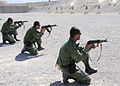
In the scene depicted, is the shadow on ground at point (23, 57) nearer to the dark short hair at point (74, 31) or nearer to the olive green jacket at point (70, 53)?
the olive green jacket at point (70, 53)

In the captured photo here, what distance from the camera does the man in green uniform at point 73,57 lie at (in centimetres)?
507

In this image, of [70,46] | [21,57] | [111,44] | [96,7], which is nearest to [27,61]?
[21,57]

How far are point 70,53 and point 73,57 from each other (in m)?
0.11

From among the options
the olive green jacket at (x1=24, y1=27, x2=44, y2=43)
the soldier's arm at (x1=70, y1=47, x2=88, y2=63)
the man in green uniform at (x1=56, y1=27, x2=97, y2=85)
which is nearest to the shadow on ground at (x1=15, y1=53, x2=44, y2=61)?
the olive green jacket at (x1=24, y1=27, x2=44, y2=43)

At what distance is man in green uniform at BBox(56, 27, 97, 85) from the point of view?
200 inches

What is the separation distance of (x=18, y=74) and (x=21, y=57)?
210 centimetres

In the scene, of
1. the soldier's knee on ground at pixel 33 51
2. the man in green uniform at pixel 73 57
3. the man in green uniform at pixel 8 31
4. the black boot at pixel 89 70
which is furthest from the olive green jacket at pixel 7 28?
the man in green uniform at pixel 73 57

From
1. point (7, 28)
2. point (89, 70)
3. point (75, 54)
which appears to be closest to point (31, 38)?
point (7, 28)

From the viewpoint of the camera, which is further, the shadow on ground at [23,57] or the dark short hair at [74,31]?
the shadow on ground at [23,57]

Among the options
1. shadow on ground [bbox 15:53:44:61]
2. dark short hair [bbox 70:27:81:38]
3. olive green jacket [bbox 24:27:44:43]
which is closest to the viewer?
dark short hair [bbox 70:27:81:38]

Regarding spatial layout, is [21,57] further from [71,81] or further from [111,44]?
[111,44]

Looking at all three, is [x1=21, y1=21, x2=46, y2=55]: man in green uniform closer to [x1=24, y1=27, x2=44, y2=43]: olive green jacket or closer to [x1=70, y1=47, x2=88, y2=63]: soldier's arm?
[x1=24, y1=27, x2=44, y2=43]: olive green jacket

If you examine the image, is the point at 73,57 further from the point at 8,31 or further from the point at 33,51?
the point at 8,31

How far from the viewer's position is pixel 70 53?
5152 millimetres
